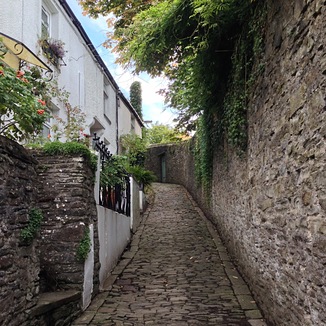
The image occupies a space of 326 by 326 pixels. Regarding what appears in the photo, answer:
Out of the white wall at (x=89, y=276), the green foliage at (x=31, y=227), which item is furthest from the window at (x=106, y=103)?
the green foliage at (x=31, y=227)

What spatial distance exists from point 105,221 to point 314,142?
4.57 m

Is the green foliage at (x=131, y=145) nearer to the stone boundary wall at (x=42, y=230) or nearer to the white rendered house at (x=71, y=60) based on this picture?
the white rendered house at (x=71, y=60)

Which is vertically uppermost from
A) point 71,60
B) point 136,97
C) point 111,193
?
point 136,97

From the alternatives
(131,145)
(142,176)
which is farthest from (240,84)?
(131,145)

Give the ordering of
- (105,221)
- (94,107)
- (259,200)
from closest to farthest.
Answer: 1. (259,200)
2. (105,221)
3. (94,107)

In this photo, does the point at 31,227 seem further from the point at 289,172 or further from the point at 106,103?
the point at 106,103

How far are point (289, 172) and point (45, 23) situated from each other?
25.2 ft

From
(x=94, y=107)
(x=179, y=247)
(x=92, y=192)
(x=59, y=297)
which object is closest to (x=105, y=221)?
(x=92, y=192)

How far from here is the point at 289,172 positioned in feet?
12.2

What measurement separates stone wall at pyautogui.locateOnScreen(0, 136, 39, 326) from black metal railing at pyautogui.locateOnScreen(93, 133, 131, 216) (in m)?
2.69

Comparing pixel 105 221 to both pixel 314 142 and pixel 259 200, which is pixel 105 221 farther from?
pixel 314 142

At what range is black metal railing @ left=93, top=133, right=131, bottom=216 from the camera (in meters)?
6.89

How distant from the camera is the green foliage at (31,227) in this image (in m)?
3.81

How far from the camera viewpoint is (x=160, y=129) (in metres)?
35.8
